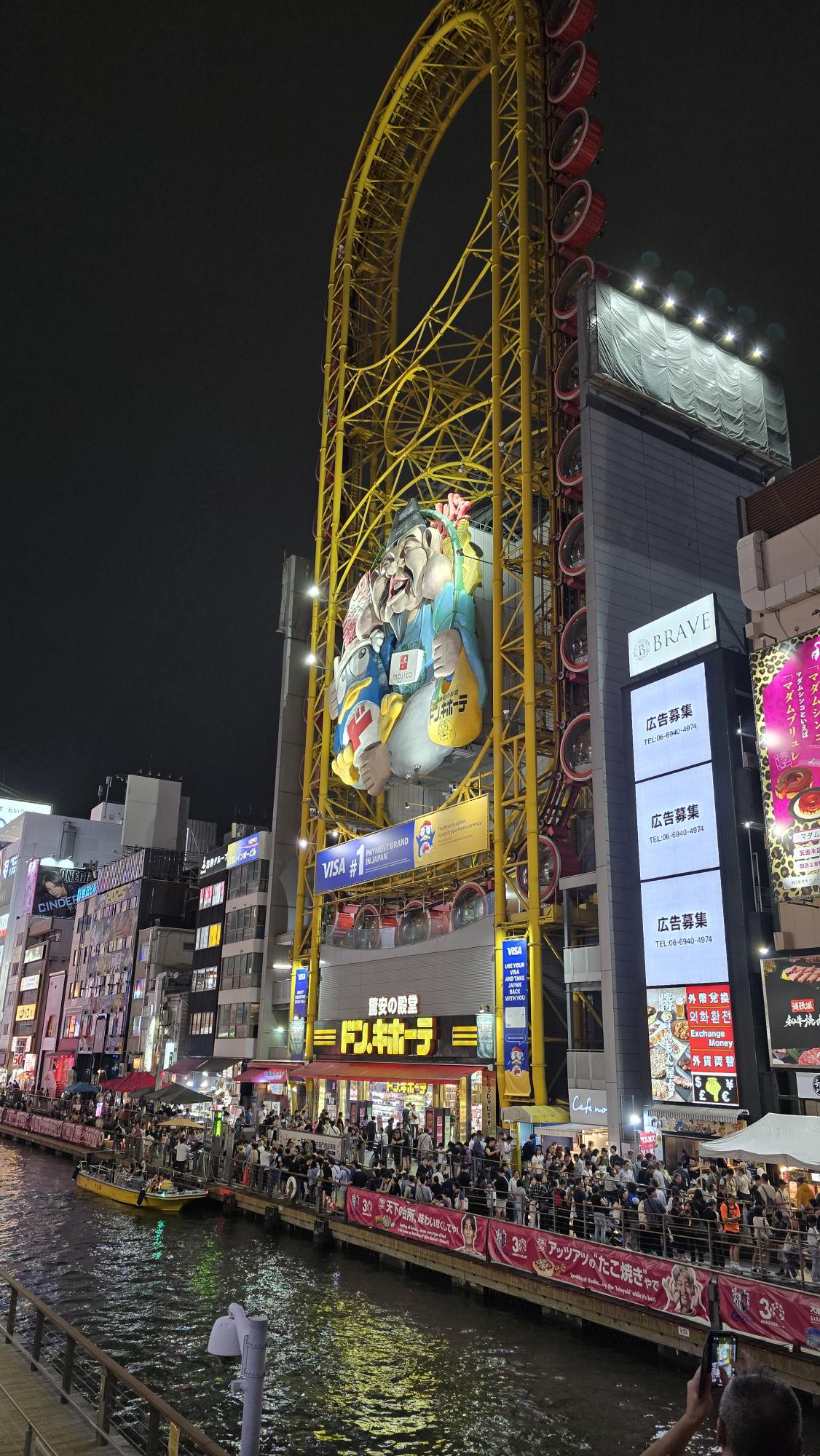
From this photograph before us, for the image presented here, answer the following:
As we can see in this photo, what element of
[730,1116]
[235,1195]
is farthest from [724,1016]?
[235,1195]

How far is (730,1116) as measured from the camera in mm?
32375

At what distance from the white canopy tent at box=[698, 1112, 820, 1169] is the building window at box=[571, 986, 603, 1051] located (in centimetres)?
1735

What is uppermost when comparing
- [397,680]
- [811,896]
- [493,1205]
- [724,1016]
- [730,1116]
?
[397,680]

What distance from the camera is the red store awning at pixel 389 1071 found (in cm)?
4359

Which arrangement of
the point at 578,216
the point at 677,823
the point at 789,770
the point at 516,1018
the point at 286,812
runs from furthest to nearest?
the point at 286,812
the point at 578,216
the point at 516,1018
the point at 677,823
the point at 789,770

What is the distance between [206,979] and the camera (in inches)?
3127

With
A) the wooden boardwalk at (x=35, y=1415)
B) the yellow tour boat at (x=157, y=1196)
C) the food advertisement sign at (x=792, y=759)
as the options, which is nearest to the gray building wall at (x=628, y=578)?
the food advertisement sign at (x=792, y=759)

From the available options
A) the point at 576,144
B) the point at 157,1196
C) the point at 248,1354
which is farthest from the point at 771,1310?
the point at 576,144

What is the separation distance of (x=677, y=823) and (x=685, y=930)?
3.81 m

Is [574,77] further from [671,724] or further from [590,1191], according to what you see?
[590,1191]

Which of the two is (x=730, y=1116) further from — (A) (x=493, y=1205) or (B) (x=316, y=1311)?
(B) (x=316, y=1311)

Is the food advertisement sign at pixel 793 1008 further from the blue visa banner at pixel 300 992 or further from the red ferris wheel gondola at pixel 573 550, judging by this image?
the blue visa banner at pixel 300 992

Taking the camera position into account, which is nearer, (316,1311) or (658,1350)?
(658,1350)

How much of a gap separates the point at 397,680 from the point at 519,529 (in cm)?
1039
